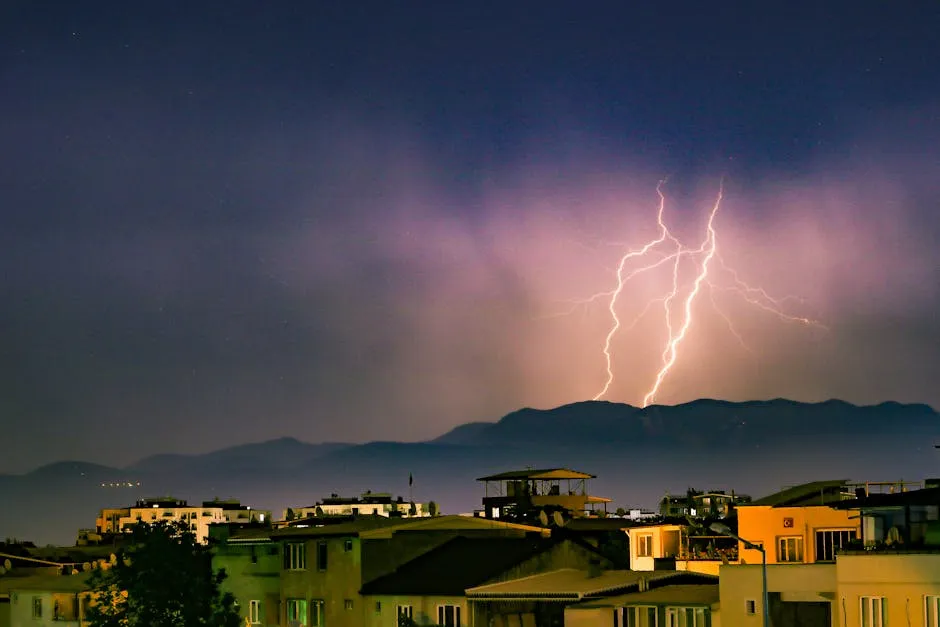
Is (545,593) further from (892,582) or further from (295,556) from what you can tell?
(295,556)

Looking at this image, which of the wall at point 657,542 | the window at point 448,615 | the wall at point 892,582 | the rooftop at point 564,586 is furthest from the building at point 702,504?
the wall at point 892,582

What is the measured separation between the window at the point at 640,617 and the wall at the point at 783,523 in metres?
11.4

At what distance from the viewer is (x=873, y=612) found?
158 ft

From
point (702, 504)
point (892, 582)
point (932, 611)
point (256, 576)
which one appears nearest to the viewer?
Result: point (932, 611)

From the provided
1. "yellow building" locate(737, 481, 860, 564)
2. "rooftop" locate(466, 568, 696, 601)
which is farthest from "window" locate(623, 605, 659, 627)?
"yellow building" locate(737, 481, 860, 564)

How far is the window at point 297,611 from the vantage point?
231 ft

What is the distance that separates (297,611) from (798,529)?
2187 centimetres

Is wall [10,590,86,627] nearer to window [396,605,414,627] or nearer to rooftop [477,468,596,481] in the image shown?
window [396,605,414,627]

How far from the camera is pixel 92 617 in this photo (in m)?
64.9

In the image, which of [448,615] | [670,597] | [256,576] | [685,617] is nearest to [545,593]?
[448,615]

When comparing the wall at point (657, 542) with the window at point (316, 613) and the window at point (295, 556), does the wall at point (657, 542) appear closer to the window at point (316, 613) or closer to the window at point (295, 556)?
the window at point (316, 613)

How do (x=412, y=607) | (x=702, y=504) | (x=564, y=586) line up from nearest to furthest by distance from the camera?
(x=564, y=586) → (x=412, y=607) → (x=702, y=504)

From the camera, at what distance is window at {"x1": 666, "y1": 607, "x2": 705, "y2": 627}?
5284 cm

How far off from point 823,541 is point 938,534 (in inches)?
642
